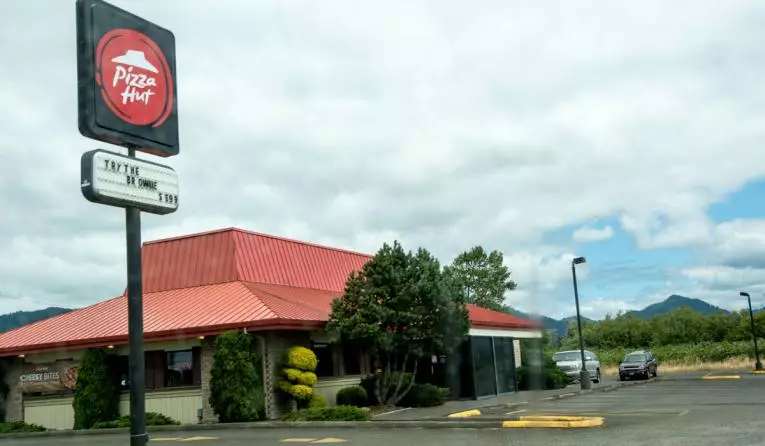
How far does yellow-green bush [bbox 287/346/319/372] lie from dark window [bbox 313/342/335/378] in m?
2.21

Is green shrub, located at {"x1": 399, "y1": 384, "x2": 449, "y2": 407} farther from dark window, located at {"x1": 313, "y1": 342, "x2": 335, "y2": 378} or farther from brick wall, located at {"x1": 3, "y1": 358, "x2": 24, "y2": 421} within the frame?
brick wall, located at {"x1": 3, "y1": 358, "x2": 24, "y2": 421}

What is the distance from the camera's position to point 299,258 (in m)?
32.1

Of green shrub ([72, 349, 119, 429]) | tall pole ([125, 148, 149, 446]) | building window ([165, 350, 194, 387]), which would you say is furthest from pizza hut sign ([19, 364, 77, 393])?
tall pole ([125, 148, 149, 446])

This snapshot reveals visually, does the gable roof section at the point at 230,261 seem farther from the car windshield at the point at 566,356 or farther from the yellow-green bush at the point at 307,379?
the car windshield at the point at 566,356

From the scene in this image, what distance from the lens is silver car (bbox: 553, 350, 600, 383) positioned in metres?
39.8

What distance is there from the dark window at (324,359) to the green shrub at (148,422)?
4.90 m

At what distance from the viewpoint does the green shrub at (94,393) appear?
24156mm

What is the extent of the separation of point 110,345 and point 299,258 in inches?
363

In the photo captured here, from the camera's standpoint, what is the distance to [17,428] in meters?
26.0

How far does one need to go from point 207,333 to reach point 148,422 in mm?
3164

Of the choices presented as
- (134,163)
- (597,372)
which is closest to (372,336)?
(134,163)

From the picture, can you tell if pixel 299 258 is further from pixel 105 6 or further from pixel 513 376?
pixel 105 6

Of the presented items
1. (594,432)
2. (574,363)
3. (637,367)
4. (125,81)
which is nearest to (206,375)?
(594,432)

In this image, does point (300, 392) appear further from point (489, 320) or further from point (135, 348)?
point (135, 348)
